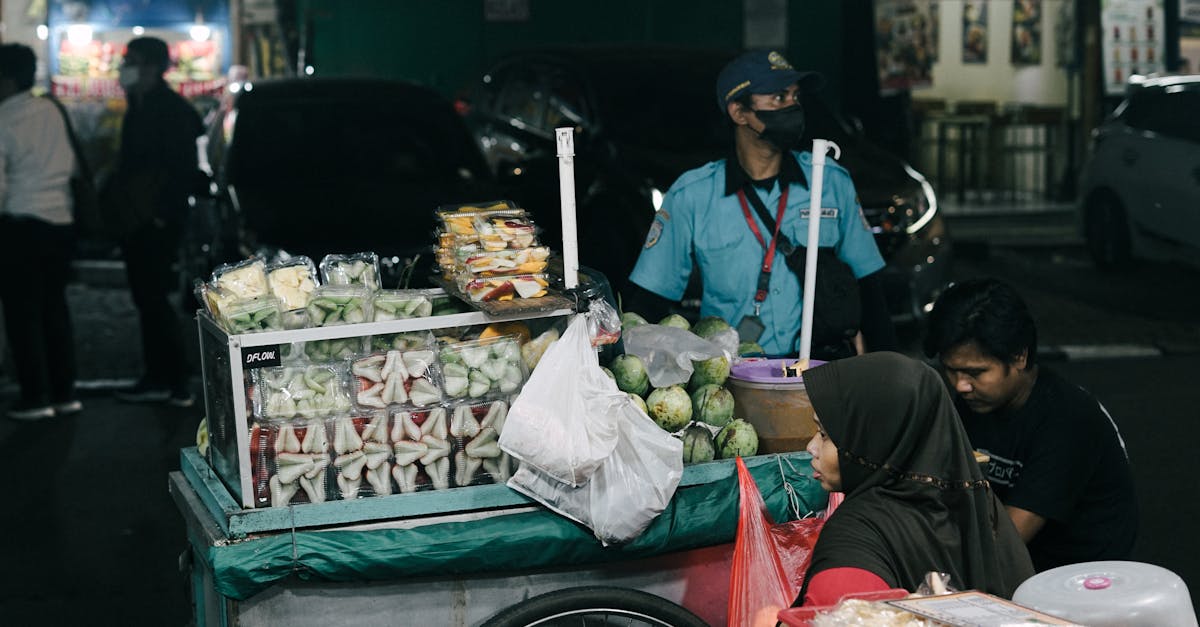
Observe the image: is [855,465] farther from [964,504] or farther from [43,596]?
[43,596]

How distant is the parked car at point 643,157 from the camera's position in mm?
8648

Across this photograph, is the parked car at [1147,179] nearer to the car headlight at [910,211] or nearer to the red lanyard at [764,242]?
the car headlight at [910,211]

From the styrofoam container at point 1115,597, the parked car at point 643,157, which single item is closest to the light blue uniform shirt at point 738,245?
the styrofoam container at point 1115,597

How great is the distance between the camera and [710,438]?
3781mm

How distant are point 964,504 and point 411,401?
1.38 m

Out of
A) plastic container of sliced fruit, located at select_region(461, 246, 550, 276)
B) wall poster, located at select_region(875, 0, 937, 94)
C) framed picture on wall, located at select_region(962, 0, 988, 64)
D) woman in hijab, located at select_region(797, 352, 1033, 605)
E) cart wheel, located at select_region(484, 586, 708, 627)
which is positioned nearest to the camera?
woman in hijab, located at select_region(797, 352, 1033, 605)

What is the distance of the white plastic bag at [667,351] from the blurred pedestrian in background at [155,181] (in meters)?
4.86

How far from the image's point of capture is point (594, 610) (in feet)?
11.3

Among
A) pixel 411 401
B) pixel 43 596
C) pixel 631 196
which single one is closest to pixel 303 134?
pixel 631 196

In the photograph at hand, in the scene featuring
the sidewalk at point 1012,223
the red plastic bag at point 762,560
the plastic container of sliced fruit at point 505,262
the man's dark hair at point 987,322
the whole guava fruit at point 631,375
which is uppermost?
the plastic container of sliced fruit at point 505,262

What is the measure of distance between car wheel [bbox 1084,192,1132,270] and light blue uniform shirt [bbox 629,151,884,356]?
341 inches

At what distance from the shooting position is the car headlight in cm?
866

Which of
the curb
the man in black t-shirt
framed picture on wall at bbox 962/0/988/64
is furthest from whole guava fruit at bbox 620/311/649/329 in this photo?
framed picture on wall at bbox 962/0/988/64

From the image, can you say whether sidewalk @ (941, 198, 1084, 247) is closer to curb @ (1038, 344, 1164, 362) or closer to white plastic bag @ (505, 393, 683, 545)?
curb @ (1038, 344, 1164, 362)
